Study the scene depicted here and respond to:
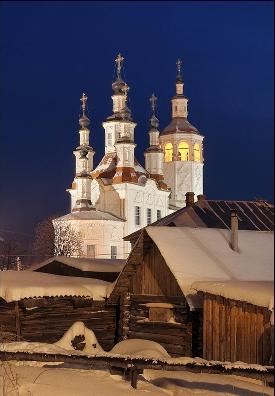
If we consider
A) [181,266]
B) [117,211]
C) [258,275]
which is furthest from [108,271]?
[117,211]

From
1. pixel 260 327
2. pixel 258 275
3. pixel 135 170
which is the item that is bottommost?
pixel 260 327

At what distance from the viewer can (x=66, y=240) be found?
52844 mm

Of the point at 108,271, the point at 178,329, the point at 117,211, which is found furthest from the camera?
the point at 117,211

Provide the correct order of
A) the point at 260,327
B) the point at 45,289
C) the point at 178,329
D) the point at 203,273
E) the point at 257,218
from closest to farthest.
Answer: the point at 260,327
the point at 203,273
the point at 178,329
the point at 45,289
the point at 257,218

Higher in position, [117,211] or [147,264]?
[117,211]

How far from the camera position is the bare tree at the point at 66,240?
51.8m

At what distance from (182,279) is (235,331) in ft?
6.92

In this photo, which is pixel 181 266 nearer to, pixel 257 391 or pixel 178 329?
pixel 178 329

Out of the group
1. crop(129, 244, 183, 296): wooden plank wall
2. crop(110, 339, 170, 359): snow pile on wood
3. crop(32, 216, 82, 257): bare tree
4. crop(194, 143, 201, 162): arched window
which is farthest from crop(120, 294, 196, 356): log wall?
crop(194, 143, 201, 162): arched window

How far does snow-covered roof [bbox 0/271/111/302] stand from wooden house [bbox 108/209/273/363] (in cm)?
60

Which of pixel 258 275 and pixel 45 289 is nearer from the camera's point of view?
pixel 258 275

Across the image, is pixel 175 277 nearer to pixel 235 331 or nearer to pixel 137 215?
pixel 235 331

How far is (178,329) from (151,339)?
1.20 metres

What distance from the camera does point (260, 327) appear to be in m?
12.5
